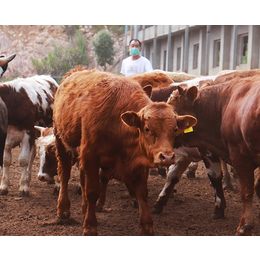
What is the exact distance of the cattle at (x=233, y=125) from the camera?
4352mm

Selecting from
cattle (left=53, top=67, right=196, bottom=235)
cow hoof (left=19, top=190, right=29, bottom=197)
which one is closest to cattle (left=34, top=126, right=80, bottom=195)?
cow hoof (left=19, top=190, right=29, bottom=197)

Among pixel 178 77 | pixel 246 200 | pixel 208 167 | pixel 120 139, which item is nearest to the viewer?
pixel 120 139

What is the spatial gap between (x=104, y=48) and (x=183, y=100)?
142ft

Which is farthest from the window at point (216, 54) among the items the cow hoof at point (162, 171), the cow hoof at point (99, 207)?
the cow hoof at point (99, 207)

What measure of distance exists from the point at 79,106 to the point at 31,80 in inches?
140

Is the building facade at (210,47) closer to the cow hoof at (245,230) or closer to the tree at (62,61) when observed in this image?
the cow hoof at (245,230)

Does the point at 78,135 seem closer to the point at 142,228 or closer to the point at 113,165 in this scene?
the point at 113,165

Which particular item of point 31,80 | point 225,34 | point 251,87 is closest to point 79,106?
point 251,87

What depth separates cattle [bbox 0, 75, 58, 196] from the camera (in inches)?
270

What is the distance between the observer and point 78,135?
15.5 ft

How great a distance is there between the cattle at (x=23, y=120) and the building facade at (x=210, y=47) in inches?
352

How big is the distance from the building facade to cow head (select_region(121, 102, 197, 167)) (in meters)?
11.1

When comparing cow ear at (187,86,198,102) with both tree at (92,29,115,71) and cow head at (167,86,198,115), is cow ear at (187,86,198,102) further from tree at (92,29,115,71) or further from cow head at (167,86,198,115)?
tree at (92,29,115,71)

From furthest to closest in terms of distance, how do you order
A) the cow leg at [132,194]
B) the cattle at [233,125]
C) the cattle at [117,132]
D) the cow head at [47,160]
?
the cow head at [47,160] < the cow leg at [132,194] < the cattle at [233,125] < the cattle at [117,132]
